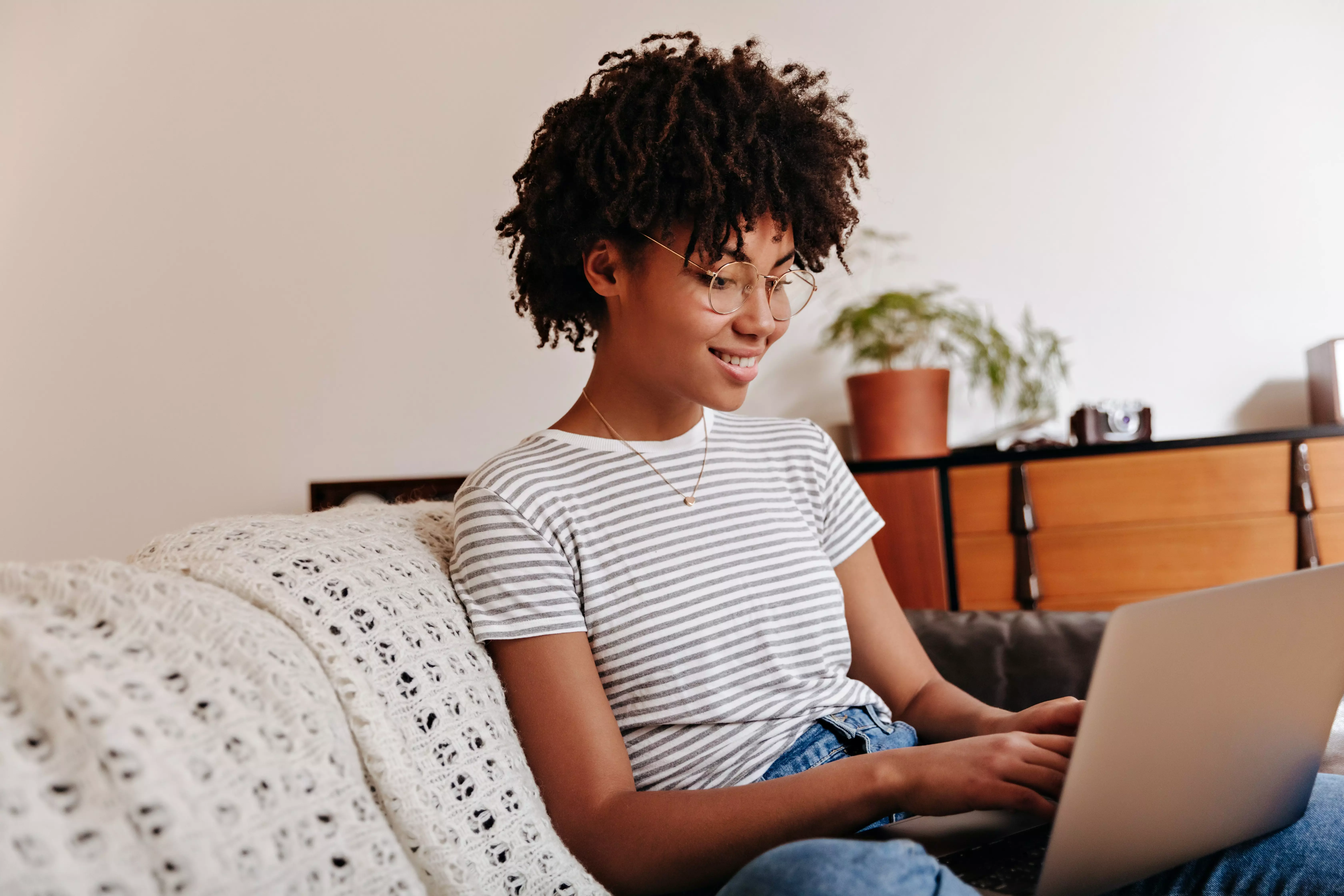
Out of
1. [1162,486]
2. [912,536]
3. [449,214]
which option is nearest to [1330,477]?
[1162,486]

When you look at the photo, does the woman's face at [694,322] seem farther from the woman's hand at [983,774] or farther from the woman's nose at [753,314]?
the woman's hand at [983,774]

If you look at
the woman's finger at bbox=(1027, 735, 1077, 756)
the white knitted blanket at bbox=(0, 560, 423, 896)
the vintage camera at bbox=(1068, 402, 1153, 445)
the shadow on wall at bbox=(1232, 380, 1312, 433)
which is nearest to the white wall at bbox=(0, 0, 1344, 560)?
the shadow on wall at bbox=(1232, 380, 1312, 433)

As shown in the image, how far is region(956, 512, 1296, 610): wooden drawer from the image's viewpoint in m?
2.17

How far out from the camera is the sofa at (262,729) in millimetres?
548

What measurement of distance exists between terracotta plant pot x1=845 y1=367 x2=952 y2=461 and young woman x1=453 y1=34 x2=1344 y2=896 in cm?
123

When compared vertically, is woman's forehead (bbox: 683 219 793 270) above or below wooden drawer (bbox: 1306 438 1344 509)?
above

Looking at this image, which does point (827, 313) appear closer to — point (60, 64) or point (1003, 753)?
point (1003, 753)

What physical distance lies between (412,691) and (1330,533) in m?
2.08

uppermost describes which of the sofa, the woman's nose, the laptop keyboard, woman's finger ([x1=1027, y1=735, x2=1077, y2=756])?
the woman's nose

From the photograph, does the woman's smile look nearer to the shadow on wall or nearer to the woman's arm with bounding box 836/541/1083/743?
the woman's arm with bounding box 836/541/1083/743

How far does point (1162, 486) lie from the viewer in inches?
87.0

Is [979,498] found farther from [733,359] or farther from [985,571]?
[733,359]

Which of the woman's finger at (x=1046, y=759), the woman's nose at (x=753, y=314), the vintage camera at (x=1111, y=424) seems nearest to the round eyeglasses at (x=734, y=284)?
the woman's nose at (x=753, y=314)

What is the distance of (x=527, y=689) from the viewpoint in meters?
0.92
